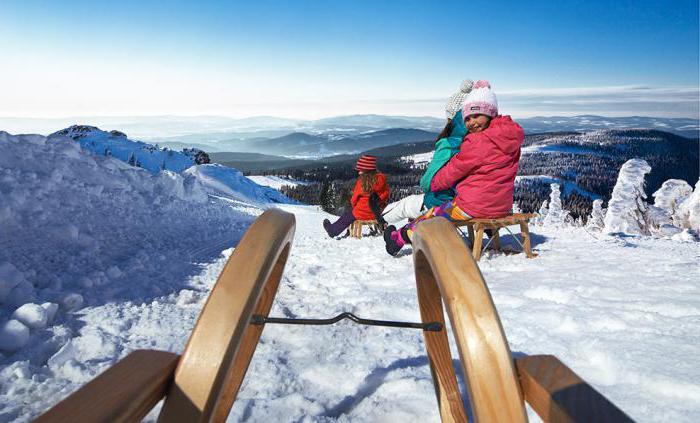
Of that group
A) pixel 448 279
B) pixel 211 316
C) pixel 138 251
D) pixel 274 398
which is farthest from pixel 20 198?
pixel 448 279

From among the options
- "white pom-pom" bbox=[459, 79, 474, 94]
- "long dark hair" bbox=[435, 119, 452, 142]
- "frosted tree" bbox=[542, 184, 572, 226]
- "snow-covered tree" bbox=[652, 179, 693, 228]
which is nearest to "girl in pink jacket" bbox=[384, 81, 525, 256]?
"long dark hair" bbox=[435, 119, 452, 142]

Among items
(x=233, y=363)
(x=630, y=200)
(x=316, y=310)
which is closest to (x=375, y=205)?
(x=316, y=310)

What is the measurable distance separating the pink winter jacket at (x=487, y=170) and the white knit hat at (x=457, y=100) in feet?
3.89

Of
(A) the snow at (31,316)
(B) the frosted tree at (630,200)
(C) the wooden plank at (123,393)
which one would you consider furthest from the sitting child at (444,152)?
(B) the frosted tree at (630,200)

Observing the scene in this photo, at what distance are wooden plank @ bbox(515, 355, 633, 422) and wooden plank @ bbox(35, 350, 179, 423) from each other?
0.94m

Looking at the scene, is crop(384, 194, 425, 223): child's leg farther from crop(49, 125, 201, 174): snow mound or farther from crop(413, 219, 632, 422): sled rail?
crop(49, 125, 201, 174): snow mound

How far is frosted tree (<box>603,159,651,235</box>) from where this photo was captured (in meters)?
25.5

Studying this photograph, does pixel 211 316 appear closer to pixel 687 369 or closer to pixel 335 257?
pixel 687 369

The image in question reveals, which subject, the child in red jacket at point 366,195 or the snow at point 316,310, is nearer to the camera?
the snow at point 316,310

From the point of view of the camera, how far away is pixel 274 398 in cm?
223

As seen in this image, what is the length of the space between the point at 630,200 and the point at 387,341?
94.4 feet

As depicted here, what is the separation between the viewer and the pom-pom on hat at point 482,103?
5105 mm

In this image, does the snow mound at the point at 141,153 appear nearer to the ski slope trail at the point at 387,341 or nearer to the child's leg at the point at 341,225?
the child's leg at the point at 341,225

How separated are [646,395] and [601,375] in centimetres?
28
